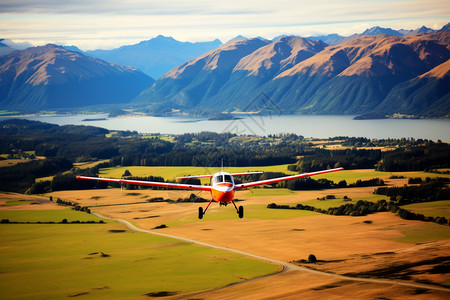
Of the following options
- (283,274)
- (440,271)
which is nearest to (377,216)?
(440,271)

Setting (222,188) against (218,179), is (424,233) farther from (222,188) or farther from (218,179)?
(222,188)

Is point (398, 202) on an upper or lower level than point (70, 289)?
upper

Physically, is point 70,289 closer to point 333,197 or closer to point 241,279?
point 241,279

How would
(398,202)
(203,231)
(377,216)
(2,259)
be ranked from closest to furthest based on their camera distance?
(2,259) < (203,231) < (377,216) < (398,202)

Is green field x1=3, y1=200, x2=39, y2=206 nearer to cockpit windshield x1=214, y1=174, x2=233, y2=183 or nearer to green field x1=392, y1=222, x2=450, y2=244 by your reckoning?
green field x1=392, y1=222, x2=450, y2=244

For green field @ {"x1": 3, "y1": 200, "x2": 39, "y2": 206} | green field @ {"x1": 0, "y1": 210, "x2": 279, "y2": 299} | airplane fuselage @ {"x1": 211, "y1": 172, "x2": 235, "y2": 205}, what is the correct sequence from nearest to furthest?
airplane fuselage @ {"x1": 211, "y1": 172, "x2": 235, "y2": 205} < green field @ {"x1": 0, "y1": 210, "x2": 279, "y2": 299} < green field @ {"x1": 3, "y1": 200, "x2": 39, "y2": 206}

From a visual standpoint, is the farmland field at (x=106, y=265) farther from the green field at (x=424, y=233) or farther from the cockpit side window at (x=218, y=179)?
the cockpit side window at (x=218, y=179)

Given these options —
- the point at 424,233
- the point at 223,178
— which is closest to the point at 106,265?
the point at 223,178

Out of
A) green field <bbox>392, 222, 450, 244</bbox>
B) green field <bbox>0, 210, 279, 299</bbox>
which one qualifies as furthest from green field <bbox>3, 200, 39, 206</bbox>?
green field <bbox>392, 222, 450, 244</bbox>
